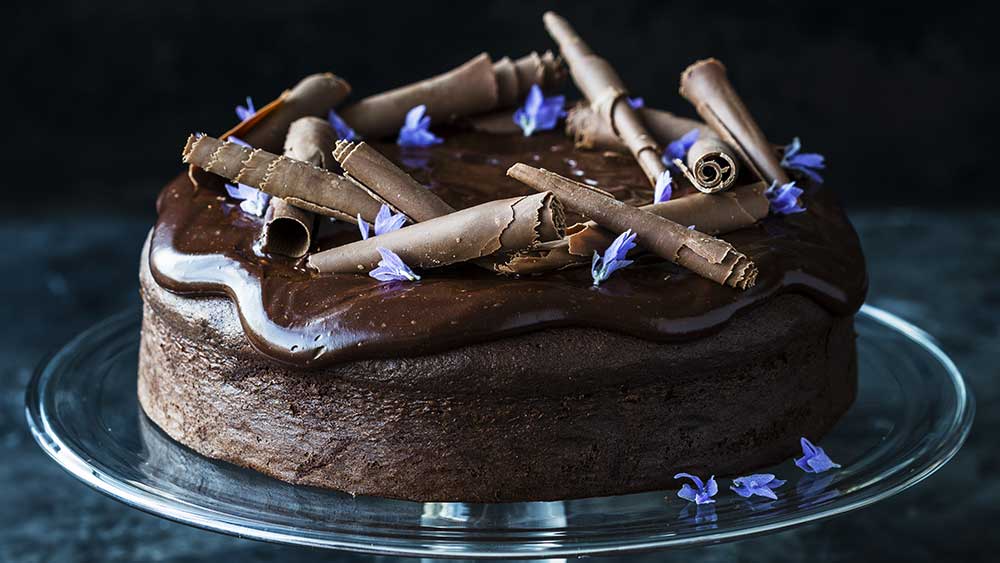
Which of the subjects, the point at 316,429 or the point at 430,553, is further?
the point at 316,429

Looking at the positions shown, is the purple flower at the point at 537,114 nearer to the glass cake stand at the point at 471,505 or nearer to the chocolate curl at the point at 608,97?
the chocolate curl at the point at 608,97

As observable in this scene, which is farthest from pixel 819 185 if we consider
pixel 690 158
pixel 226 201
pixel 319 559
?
pixel 319 559

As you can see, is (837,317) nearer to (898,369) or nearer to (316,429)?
(898,369)

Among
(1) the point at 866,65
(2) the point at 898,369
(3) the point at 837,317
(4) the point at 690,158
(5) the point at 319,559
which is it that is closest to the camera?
(3) the point at 837,317

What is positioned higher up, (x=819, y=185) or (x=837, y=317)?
(x=819, y=185)

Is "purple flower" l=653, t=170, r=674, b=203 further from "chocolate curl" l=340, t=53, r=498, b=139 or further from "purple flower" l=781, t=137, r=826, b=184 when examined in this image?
"chocolate curl" l=340, t=53, r=498, b=139

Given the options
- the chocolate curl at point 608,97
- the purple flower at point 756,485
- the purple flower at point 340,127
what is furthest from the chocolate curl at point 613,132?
the purple flower at point 756,485
